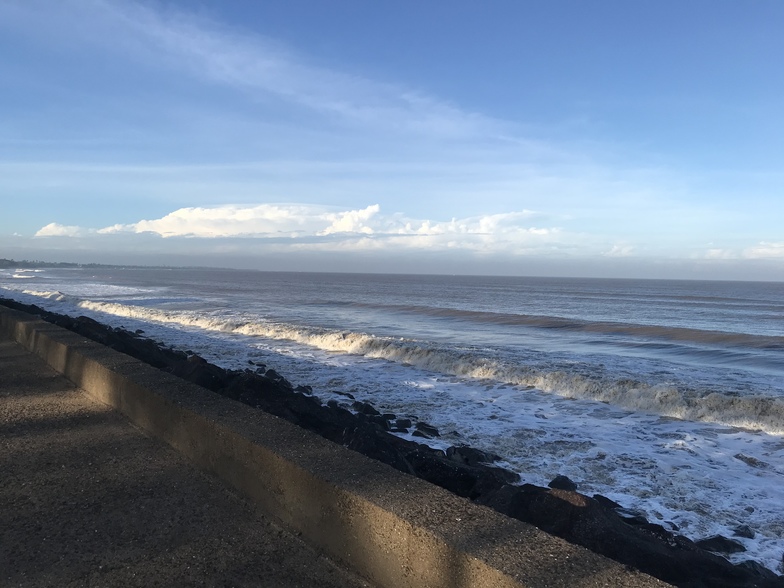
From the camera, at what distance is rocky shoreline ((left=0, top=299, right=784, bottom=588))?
3.89m

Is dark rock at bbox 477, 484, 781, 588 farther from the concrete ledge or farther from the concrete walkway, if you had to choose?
the concrete walkway

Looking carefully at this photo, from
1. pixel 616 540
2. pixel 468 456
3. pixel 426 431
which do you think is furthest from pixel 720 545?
pixel 426 431

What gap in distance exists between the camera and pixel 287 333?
20234 millimetres

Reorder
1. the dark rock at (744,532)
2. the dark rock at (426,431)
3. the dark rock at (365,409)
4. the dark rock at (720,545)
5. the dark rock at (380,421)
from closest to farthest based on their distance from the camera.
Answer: the dark rock at (720,545), the dark rock at (744,532), the dark rock at (426,431), the dark rock at (380,421), the dark rock at (365,409)

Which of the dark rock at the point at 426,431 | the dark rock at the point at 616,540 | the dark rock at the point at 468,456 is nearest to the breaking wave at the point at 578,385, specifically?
the dark rock at the point at 426,431

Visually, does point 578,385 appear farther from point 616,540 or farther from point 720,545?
point 616,540

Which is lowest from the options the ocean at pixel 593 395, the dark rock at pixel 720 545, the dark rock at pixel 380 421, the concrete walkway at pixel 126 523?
the ocean at pixel 593 395

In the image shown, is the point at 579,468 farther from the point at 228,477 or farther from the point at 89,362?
the point at 89,362

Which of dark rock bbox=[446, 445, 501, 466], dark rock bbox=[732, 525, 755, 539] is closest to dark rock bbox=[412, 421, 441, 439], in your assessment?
dark rock bbox=[446, 445, 501, 466]

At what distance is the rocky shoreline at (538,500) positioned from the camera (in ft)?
12.8

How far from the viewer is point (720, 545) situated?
15.8 feet

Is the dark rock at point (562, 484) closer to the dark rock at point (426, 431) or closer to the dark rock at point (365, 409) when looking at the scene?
the dark rock at point (426, 431)

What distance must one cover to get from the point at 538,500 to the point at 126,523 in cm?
275

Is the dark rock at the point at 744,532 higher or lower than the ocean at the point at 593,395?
higher
